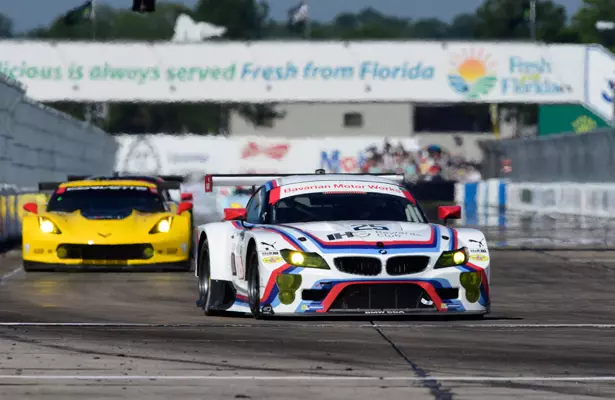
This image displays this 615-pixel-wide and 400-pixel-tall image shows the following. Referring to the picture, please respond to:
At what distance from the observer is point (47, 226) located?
18891mm

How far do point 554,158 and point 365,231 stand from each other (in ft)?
124

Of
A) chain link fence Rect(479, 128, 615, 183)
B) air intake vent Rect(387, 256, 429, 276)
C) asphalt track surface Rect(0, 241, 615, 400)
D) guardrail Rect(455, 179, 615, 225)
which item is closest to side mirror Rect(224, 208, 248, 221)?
asphalt track surface Rect(0, 241, 615, 400)

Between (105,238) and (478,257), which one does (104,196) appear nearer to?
(105,238)

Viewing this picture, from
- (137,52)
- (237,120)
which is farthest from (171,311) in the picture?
(237,120)

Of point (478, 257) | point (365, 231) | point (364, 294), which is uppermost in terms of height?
point (365, 231)

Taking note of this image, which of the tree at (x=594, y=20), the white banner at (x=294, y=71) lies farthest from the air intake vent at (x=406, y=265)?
the tree at (x=594, y=20)

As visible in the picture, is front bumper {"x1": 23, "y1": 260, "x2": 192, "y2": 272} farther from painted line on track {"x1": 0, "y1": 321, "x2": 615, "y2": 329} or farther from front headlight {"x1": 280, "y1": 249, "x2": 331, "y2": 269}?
front headlight {"x1": 280, "y1": 249, "x2": 331, "y2": 269}

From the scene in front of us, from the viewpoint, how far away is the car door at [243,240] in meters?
12.9

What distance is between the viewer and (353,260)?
39.7ft

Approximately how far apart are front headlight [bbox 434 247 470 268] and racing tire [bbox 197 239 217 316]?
7.44 ft

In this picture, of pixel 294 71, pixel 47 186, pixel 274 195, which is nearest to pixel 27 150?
pixel 47 186

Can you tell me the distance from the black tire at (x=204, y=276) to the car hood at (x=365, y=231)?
117 centimetres

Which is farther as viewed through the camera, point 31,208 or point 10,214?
point 10,214

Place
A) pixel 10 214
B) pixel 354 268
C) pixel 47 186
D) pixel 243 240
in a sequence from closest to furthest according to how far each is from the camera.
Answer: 1. pixel 354 268
2. pixel 243 240
3. pixel 47 186
4. pixel 10 214
